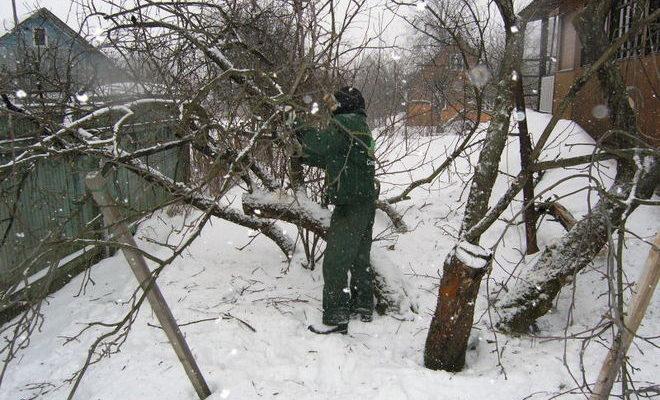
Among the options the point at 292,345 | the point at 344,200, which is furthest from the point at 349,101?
the point at 292,345

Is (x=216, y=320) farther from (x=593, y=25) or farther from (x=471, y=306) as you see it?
(x=593, y=25)

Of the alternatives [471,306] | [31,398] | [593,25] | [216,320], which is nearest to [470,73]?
[593,25]

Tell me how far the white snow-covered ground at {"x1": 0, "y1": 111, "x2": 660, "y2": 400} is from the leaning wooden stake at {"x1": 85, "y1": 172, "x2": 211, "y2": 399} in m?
0.15

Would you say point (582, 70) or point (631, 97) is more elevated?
point (582, 70)

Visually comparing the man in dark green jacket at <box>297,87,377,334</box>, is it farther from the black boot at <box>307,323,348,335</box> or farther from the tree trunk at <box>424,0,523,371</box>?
the tree trunk at <box>424,0,523,371</box>

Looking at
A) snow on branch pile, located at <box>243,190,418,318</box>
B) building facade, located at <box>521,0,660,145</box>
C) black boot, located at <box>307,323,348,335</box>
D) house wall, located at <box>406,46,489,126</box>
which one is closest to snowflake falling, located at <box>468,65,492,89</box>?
house wall, located at <box>406,46,489,126</box>

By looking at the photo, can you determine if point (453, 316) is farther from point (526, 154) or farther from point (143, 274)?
point (526, 154)

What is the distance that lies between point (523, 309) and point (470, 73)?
6.28 feet

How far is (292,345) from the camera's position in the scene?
3.45m

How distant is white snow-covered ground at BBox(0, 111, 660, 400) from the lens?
2938 mm

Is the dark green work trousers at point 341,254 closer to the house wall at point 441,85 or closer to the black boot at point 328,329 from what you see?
the black boot at point 328,329

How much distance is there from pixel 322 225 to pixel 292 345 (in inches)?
46.4

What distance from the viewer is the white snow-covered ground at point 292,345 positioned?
9.64 ft

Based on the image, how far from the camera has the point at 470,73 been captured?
3.85 metres
